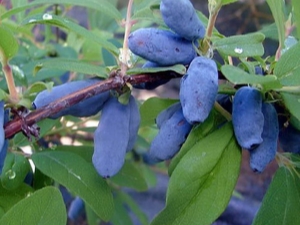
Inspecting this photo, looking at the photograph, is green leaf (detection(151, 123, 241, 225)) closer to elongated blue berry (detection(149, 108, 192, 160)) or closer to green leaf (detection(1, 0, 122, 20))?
elongated blue berry (detection(149, 108, 192, 160))

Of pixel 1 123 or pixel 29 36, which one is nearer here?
pixel 1 123

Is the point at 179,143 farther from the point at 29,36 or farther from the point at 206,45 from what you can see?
the point at 29,36

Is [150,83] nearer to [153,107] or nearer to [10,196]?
[153,107]

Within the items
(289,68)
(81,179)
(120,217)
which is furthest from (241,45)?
(120,217)

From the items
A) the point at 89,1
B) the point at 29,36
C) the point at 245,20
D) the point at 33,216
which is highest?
the point at 89,1

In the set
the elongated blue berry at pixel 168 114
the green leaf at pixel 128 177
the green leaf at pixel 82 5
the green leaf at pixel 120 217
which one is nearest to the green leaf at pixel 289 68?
the elongated blue berry at pixel 168 114

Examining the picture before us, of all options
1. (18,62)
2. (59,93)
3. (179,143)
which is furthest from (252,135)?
(18,62)
